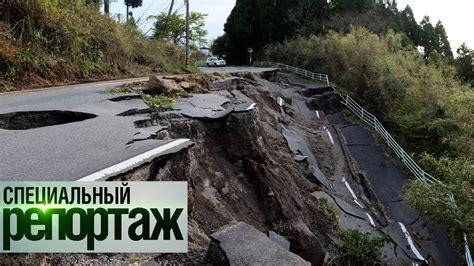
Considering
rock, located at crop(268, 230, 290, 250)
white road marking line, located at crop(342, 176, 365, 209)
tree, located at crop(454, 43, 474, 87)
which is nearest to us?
rock, located at crop(268, 230, 290, 250)

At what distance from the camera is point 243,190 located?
8719mm

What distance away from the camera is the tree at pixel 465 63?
103 feet

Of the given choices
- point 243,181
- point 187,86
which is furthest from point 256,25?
point 243,181

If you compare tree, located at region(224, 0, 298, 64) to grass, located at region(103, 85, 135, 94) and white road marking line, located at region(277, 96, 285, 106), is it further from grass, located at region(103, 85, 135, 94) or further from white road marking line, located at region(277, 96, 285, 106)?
grass, located at region(103, 85, 135, 94)

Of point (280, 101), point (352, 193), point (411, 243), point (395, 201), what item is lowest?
point (411, 243)

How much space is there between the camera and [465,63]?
106 ft

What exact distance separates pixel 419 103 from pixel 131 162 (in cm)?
1695

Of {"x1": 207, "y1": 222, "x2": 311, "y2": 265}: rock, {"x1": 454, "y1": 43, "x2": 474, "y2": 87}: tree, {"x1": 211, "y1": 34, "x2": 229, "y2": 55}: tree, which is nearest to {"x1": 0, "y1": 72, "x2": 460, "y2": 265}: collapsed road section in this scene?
{"x1": 207, "y1": 222, "x2": 311, "y2": 265}: rock

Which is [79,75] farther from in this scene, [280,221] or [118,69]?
[280,221]

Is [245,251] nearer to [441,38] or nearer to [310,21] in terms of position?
[310,21]

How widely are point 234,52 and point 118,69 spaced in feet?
134

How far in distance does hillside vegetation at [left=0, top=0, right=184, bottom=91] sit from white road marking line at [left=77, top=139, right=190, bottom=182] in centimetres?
821

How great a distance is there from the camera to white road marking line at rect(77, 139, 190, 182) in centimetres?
469

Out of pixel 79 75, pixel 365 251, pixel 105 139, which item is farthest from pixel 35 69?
pixel 365 251
